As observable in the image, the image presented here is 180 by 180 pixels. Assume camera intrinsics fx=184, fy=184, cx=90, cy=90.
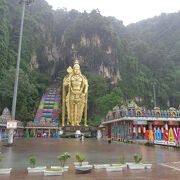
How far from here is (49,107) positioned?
133 feet

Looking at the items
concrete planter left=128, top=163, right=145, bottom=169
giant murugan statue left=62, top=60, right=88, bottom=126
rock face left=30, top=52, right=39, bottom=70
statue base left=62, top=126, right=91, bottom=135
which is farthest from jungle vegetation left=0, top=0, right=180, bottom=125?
concrete planter left=128, top=163, right=145, bottom=169

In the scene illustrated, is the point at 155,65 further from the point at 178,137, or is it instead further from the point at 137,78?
the point at 178,137

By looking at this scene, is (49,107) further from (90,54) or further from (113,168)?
(113,168)

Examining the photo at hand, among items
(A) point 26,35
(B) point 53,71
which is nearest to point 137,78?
(B) point 53,71

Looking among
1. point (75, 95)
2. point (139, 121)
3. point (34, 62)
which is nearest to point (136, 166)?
point (139, 121)

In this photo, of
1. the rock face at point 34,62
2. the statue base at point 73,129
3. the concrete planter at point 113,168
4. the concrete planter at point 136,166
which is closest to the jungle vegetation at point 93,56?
the rock face at point 34,62

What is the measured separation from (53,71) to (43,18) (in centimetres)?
1668

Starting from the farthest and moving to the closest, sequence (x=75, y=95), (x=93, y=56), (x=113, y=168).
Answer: (x=93, y=56), (x=75, y=95), (x=113, y=168)

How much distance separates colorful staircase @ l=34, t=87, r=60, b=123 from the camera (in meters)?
37.5

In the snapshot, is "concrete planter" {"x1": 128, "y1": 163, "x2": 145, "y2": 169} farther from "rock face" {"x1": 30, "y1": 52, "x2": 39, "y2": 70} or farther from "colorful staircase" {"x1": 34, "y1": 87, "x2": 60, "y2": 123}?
"rock face" {"x1": 30, "y1": 52, "x2": 39, "y2": 70}

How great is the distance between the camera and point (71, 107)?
28.0 m

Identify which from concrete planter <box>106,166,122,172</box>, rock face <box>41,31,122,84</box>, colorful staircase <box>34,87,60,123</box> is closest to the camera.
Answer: concrete planter <box>106,166,122,172</box>

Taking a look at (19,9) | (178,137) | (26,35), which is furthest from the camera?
(19,9)

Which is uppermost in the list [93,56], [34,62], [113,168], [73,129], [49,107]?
[93,56]
